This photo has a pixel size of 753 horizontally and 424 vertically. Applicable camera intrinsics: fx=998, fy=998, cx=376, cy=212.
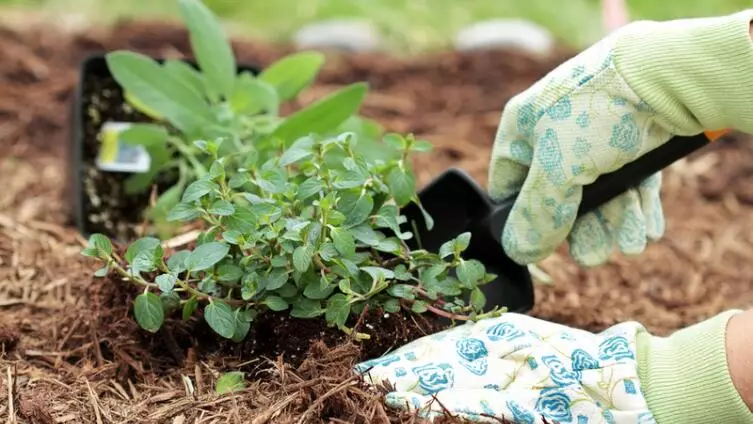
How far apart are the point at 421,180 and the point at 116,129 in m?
0.67

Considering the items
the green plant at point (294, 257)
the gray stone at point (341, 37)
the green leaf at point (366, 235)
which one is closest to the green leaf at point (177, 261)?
the green plant at point (294, 257)

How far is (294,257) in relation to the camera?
1.15 metres

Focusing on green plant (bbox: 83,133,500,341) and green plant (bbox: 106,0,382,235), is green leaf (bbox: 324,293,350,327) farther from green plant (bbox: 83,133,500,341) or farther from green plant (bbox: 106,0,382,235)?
green plant (bbox: 106,0,382,235)

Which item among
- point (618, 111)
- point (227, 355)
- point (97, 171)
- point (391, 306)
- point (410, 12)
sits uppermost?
point (618, 111)

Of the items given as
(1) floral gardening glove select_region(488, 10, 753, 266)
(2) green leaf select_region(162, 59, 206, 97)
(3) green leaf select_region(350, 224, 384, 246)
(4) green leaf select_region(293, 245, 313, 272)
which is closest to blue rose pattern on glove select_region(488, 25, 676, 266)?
(1) floral gardening glove select_region(488, 10, 753, 266)

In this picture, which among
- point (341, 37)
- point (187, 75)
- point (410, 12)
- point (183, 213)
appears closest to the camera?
point (183, 213)

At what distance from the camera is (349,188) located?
1.25 m

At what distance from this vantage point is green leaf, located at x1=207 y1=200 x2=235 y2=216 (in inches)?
46.4

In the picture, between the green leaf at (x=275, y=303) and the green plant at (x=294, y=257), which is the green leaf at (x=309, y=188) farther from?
the green leaf at (x=275, y=303)

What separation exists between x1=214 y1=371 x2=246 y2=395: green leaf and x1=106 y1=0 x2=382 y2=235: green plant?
0.47 m

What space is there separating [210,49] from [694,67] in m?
0.83

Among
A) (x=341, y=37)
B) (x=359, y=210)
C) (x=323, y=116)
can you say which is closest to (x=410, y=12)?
(x=341, y=37)

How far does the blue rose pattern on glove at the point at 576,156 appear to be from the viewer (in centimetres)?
128

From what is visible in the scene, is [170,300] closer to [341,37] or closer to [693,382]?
[693,382]
